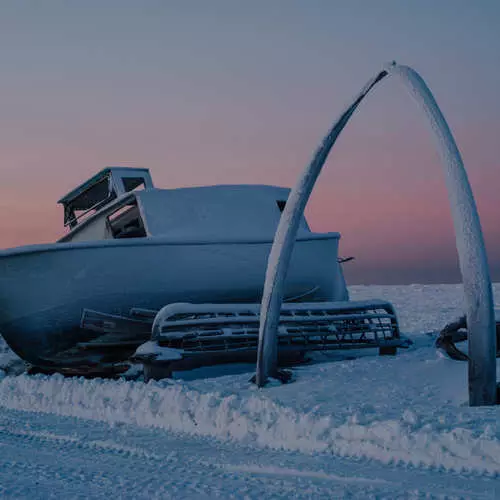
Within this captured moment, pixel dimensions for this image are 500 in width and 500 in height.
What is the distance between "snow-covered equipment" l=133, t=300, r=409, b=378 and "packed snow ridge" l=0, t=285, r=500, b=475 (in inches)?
15.4

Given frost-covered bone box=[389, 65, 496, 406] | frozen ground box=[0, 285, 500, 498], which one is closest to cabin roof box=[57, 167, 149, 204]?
frozen ground box=[0, 285, 500, 498]

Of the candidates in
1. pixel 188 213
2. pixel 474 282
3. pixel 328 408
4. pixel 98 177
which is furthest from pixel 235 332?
pixel 98 177

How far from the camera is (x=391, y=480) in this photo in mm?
4016

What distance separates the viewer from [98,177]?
14156 millimetres

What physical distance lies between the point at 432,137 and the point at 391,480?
344 centimetres

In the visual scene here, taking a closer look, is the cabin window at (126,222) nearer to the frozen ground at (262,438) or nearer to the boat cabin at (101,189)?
the boat cabin at (101,189)

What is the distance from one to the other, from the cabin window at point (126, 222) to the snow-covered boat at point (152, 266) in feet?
0.07

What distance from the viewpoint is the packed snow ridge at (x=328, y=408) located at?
14.9 feet

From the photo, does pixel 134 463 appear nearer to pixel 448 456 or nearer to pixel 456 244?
pixel 448 456

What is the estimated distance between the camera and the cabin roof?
13.7 meters

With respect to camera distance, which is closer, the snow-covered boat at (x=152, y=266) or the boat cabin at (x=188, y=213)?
the snow-covered boat at (x=152, y=266)

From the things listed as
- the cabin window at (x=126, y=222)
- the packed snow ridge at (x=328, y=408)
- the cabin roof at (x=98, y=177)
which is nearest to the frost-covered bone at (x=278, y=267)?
the packed snow ridge at (x=328, y=408)

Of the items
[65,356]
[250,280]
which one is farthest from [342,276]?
[65,356]

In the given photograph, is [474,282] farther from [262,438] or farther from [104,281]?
[104,281]
